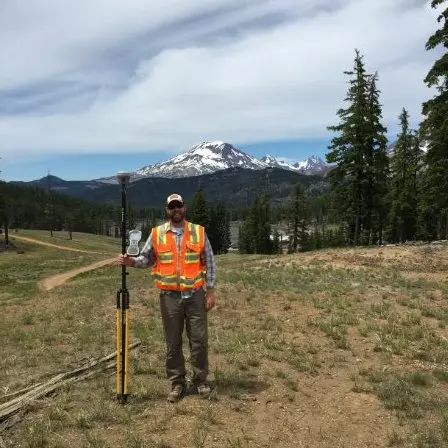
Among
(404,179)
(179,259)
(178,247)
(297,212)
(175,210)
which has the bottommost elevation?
(179,259)

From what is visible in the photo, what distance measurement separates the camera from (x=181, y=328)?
7520 millimetres

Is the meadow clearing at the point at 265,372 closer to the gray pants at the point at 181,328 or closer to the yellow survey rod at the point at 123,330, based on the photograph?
the yellow survey rod at the point at 123,330

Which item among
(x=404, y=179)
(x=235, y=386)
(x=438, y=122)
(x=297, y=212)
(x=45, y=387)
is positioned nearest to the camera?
(x=45, y=387)

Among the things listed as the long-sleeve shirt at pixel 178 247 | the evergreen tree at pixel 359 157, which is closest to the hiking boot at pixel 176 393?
the long-sleeve shirt at pixel 178 247

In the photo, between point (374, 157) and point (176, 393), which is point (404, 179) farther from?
point (176, 393)

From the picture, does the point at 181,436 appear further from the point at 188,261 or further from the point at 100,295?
the point at 100,295

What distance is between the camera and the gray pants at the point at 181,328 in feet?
24.4

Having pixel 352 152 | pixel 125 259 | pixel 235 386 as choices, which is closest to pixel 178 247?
pixel 125 259

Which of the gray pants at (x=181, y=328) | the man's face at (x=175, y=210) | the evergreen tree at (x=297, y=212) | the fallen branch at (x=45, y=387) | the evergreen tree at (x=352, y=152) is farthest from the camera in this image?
the evergreen tree at (x=297, y=212)

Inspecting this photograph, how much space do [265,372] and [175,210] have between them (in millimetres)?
3447

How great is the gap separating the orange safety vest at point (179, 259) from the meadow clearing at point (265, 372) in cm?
168

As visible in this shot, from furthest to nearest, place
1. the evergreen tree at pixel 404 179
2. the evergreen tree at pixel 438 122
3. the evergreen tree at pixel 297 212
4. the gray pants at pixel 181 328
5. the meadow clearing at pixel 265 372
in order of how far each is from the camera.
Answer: the evergreen tree at pixel 297 212, the evergreen tree at pixel 404 179, the evergreen tree at pixel 438 122, the gray pants at pixel 181 328, the meadow clearing at pixel 265 372

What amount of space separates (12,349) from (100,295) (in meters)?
8.67

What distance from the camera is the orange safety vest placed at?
7355 millimetres
